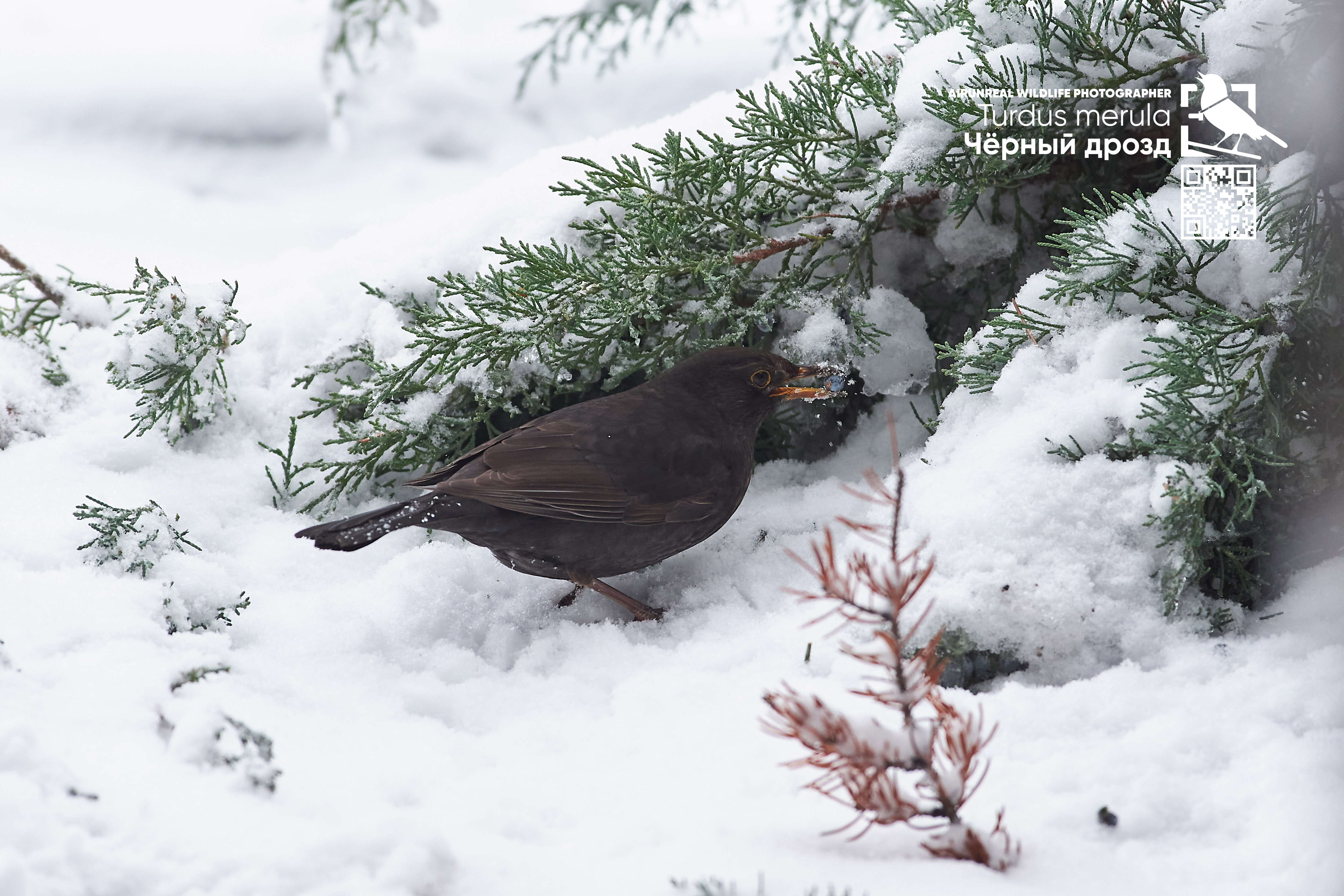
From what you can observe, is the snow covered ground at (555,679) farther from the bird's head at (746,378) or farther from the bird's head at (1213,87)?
the bird's head at (1213,87)

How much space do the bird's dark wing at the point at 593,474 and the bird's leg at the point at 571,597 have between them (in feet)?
0.97

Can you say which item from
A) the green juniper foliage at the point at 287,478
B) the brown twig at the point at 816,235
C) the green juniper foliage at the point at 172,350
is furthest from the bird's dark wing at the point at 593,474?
the green juniper foliage at the point at 172,350

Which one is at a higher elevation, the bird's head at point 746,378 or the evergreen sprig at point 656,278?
the evergreen sprig at point 656,278

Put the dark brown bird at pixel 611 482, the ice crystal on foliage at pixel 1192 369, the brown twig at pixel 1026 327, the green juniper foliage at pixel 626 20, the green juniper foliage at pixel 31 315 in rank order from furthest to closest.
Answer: the green juniper foliage at pixel 626 20 → the green juniper foliage at pixel 31 315 → the dark brown bird at pixel 611 482 → the brown twig at pixel 1026 327 → the ice crystal on foliage at pixel 1192 369

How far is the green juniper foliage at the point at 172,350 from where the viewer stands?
3248mm

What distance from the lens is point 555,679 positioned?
8.29 feet

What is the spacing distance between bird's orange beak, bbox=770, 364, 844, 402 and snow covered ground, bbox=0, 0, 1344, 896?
332mm

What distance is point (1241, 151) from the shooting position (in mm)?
2572

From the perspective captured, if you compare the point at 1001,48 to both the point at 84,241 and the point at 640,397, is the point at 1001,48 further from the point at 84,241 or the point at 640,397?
the point at 84,241

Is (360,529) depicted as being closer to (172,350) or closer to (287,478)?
(287,478)

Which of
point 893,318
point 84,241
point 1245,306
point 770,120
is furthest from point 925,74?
point 84,241

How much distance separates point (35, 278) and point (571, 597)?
2532 mm

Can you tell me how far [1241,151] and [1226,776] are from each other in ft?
5.41

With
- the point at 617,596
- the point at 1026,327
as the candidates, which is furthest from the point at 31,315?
the point at 1026,327
